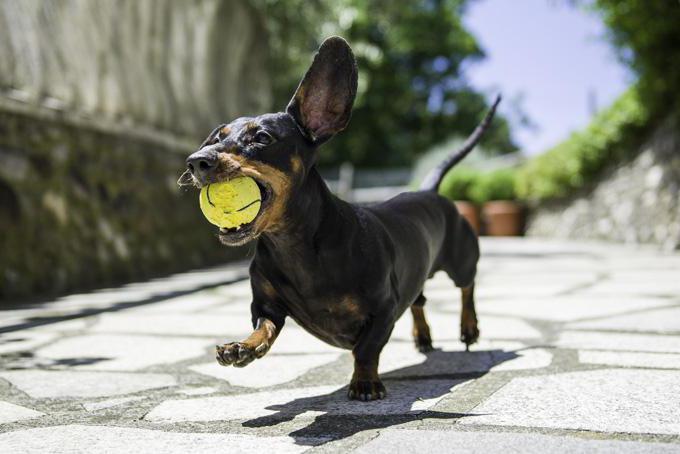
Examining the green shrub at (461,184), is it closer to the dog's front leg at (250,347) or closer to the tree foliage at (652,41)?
the tree foliage at (652,41)

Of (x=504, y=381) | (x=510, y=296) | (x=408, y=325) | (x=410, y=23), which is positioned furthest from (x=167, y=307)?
(x=410, y=23)

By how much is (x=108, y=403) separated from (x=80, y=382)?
0.38 m

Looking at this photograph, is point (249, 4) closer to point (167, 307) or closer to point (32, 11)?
point (32, 11)

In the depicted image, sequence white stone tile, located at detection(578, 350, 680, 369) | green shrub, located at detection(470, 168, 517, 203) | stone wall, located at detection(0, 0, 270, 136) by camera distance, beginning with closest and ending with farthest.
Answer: white stone tile, located at detection(578, 350, 680, 369)
stone wall, located at detection(0, 0, 270, 136)
green shrub, located at detection(470, 168, 517, 203)

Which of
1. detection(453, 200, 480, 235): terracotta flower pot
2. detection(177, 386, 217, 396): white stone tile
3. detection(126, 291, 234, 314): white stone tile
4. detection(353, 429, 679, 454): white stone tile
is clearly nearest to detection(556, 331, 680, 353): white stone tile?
detection(353, 429, 679, 454): white stone tile

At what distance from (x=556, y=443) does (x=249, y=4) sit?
8.40 meters

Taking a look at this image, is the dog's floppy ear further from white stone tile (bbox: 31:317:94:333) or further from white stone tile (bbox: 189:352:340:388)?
white stone tile (bbox: 31:317:94:333)

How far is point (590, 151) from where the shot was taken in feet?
35.1

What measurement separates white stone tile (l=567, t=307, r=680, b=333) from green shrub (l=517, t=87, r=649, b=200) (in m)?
6.33

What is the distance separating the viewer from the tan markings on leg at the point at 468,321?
2.95m

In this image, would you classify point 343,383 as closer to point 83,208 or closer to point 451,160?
point 451,160

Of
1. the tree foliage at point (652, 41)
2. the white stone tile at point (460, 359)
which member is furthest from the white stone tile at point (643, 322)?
the tree foliage at point (652, 41)

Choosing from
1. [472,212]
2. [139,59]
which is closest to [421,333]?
[139,59]

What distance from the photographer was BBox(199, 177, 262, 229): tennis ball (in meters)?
1.87
